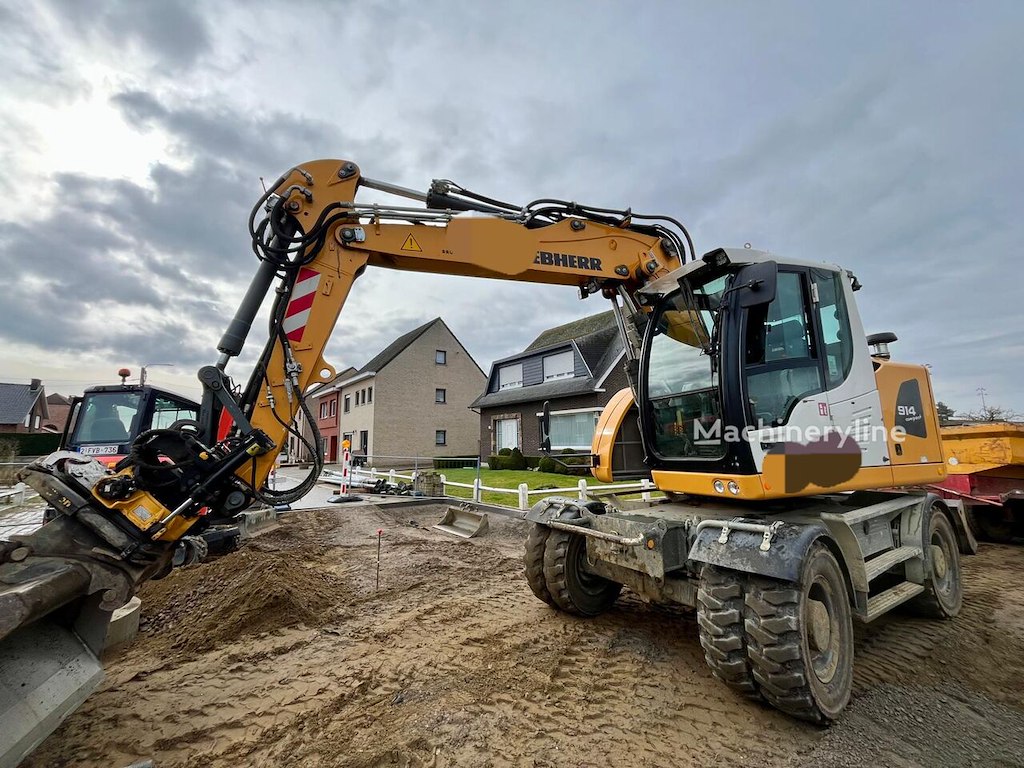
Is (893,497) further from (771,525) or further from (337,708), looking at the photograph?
(337,708)

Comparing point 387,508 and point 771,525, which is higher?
point 771,525

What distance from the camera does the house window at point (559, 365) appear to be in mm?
19609

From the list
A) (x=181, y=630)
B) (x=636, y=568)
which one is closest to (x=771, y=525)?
(x=636, y=568)

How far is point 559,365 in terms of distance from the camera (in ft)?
66.1

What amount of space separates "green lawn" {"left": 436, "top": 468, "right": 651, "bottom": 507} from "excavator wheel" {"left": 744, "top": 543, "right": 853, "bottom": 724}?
21.4 ft

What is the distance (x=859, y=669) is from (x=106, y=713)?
17.3ft

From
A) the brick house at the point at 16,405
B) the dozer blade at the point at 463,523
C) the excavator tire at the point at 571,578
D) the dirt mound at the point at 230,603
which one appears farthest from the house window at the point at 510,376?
the brick house at the point at 16,405

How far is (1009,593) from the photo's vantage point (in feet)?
18.2

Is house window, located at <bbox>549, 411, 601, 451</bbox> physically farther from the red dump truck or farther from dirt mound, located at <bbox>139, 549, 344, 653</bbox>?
dirt mound, located at <bbox>139, 549, 344, 653</bbox>

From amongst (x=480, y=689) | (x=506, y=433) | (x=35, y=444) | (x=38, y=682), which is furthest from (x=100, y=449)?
(x=35, y=444)

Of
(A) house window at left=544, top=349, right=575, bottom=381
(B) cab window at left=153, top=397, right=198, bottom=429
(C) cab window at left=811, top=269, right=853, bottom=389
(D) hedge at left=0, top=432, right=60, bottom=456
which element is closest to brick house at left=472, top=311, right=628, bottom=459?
(A) house window at left=544, top=349, right=575, bottom=381

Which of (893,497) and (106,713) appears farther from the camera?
(893,497)

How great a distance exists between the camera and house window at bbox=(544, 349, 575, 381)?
64.3 feet

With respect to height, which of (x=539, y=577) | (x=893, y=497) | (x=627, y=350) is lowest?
(x=539, y=577)
